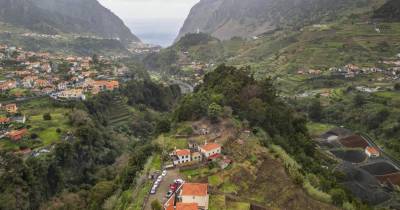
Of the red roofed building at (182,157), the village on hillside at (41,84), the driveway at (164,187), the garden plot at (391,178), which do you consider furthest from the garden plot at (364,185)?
the village on hillside at (41,84)

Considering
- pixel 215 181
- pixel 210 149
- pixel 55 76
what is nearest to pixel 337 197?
pixel 215 181

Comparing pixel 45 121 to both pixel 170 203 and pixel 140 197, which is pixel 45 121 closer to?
pixel 140 197

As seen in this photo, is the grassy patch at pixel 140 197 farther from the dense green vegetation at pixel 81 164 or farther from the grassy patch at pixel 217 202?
the grassy patch at pixel 217 202

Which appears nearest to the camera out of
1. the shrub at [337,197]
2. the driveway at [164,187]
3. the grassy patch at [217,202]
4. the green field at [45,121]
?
the grassy patch at [217,202]

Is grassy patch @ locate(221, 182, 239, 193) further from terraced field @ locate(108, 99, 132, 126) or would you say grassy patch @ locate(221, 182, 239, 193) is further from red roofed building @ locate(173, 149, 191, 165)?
terraced field @ locate(108, 99, 132, 126)

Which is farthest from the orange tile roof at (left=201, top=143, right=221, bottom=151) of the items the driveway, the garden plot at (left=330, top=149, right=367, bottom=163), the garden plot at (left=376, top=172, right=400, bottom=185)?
the garden plot at (left=330, top=149, right=367, bottom=163)
